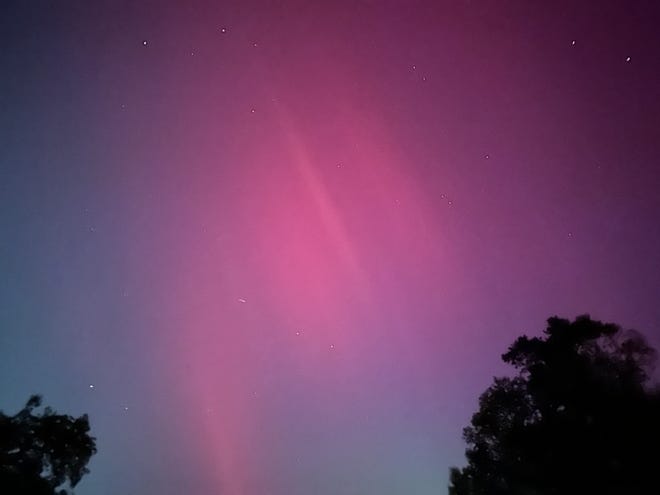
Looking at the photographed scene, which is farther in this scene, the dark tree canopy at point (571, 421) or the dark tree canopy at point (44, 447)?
the dark tree canopy at point (44, 447)

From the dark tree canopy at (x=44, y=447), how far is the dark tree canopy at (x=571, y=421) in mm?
32851

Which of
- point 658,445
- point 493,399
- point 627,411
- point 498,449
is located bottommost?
point 658,445

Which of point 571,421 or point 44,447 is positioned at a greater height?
point 44,447

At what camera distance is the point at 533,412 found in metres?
33.8

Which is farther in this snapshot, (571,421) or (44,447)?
(44,447)

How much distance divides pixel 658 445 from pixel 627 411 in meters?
2.66

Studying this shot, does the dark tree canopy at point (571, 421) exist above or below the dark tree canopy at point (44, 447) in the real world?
below

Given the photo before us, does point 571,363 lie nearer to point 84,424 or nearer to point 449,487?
point 449,487

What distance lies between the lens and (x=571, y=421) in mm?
29344

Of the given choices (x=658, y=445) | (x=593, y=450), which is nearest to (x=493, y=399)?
(x=593, y=450)

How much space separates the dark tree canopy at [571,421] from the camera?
25969 mm

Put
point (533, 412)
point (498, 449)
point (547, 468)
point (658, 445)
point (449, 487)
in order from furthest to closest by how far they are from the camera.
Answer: point (449, 487) < point (498, 449) < point (533, 412) < point (547, 468) < point (658, 445)

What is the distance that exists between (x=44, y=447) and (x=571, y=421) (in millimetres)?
39391

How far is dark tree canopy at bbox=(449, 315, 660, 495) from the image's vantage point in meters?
26.0
